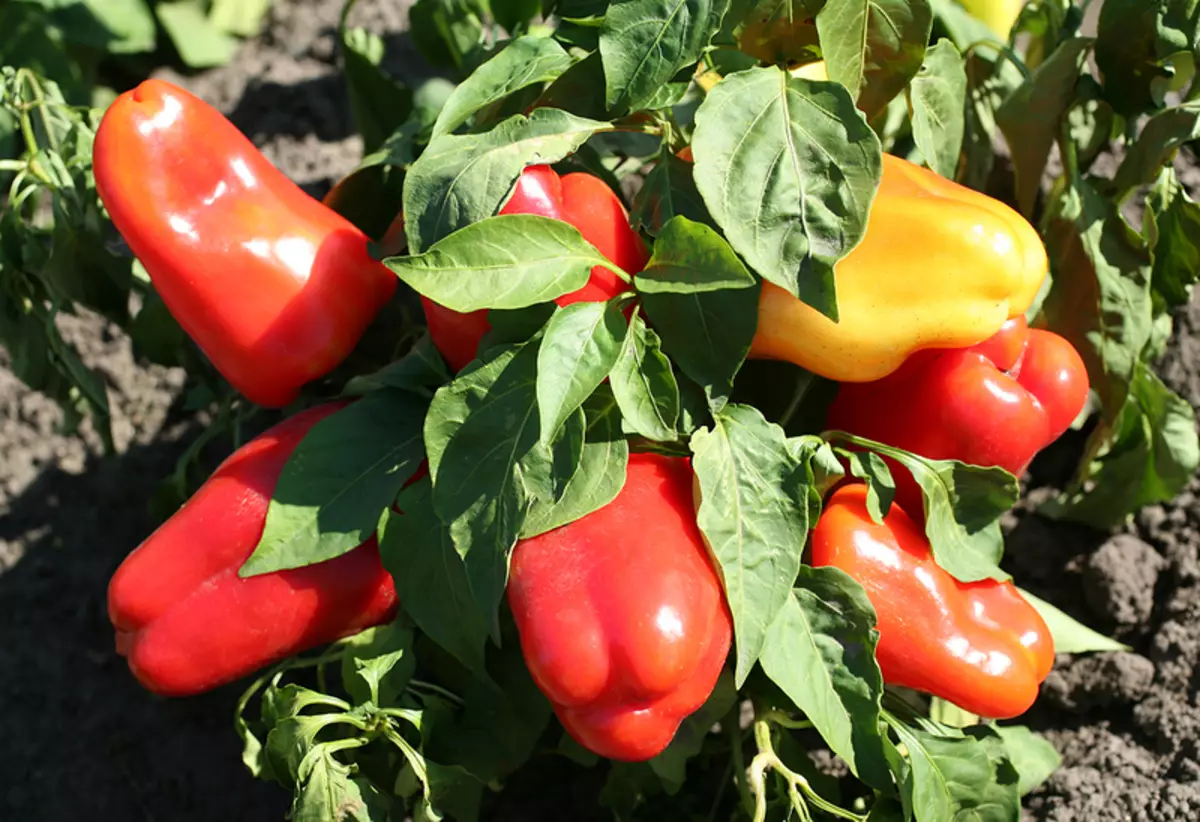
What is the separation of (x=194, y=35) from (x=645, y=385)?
1854 mm

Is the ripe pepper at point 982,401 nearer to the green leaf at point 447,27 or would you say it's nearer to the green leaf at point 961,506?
the green leaf at point 961,506

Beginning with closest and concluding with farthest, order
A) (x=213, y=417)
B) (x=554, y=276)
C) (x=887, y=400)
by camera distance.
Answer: (x=554, y=276) → (x=887, y=400) → (x=213, y=417)

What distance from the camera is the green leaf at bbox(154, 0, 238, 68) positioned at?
276cm

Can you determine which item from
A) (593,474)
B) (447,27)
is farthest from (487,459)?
(447,27)

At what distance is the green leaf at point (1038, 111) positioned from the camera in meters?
1.87

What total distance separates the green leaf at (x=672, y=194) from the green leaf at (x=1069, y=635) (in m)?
0.85

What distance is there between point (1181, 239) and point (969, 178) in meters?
0.36

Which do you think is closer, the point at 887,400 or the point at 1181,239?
the point at 887,400

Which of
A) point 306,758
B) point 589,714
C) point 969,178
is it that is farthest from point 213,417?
point 969,178

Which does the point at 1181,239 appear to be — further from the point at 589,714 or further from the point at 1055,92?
the point at 589,714

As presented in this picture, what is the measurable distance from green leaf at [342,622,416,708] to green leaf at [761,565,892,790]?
498 mm

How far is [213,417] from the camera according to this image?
8.11 feet

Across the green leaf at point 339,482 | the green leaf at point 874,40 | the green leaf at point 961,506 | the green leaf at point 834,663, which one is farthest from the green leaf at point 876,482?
the green leaf at point 339,482

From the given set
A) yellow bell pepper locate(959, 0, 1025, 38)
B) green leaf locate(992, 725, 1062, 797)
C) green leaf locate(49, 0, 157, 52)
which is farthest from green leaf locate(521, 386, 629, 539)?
green leaf locate(49, 0, 157, 52)
